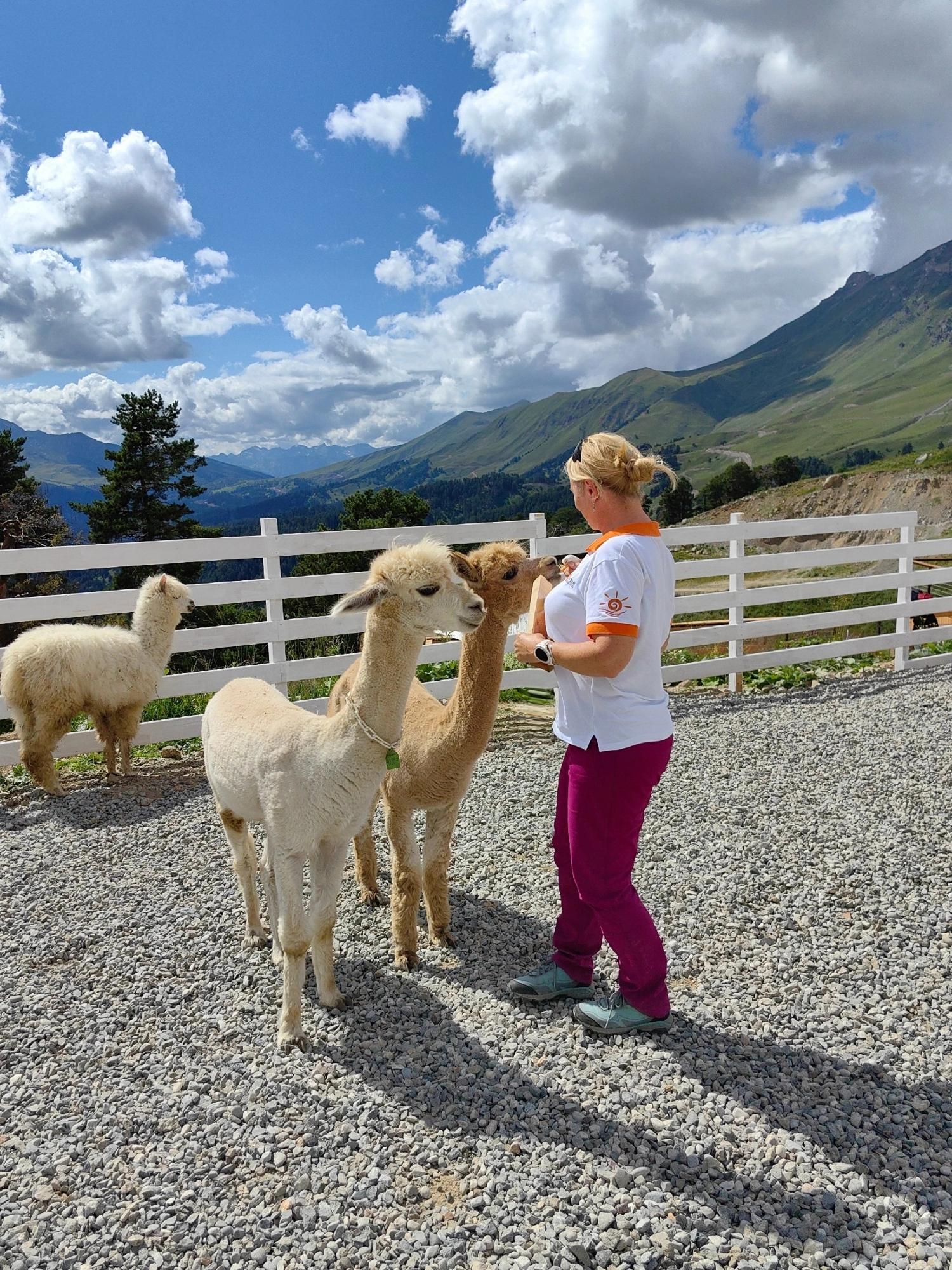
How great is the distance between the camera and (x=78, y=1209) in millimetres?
2301

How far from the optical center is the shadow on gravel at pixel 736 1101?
2.24 metres

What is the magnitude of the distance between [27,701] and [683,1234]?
5328 millimetres

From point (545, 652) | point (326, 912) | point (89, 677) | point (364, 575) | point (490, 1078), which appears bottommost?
point (490, 1078)

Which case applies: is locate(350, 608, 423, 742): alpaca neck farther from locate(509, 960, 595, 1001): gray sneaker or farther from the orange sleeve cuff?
locate(509, 960, 595, 1001): gray sneaker

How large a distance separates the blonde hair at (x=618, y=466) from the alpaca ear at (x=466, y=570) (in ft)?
2.09

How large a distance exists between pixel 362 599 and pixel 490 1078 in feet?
5.62

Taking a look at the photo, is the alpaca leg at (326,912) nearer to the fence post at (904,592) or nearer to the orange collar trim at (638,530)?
the orange collar trim at (638,530)

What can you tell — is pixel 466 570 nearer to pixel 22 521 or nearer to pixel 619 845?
pixel 619 845

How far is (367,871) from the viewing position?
4.27 m

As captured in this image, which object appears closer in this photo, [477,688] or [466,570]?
[466,570]

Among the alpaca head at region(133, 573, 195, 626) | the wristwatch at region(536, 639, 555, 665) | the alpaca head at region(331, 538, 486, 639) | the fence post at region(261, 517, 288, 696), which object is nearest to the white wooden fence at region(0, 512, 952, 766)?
the fence post at region(261, 517, 288, 696)

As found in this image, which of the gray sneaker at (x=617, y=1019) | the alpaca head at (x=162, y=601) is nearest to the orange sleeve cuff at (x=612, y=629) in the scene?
the gray sneaker at (x=617, y=1019)

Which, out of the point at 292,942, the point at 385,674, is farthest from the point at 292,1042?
the point at 385,674

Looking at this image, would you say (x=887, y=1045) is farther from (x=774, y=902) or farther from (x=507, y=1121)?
(x=507, y=1121)
